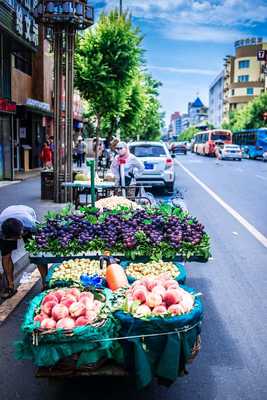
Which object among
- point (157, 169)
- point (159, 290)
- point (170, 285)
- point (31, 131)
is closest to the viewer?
point (159, 290)

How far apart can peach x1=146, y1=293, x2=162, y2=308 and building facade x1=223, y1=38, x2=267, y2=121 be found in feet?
362

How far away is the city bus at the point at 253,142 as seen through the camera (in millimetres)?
53531

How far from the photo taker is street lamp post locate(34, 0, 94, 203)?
14203 millimetres

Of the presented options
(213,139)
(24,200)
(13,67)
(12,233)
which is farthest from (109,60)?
(213,139)

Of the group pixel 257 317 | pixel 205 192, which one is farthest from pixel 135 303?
pixel 205 192

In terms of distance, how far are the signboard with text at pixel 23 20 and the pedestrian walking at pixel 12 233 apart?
16425 millimetres

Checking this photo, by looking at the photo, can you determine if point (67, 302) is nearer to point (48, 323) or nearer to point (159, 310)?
point (48, 323)

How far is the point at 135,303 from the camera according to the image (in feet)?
12.5

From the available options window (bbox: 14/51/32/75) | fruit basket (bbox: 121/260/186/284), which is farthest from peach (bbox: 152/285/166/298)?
window (bbox: 14/51/32/75)

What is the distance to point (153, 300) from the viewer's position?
393 centimetres

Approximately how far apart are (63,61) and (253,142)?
4326cm

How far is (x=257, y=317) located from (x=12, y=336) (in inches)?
102

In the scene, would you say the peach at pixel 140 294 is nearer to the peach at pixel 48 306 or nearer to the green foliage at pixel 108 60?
the peach at pixel 48 306

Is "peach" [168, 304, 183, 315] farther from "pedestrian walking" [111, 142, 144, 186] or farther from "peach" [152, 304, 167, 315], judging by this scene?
"pedestrian walking" [111, 142, 144, 186]
